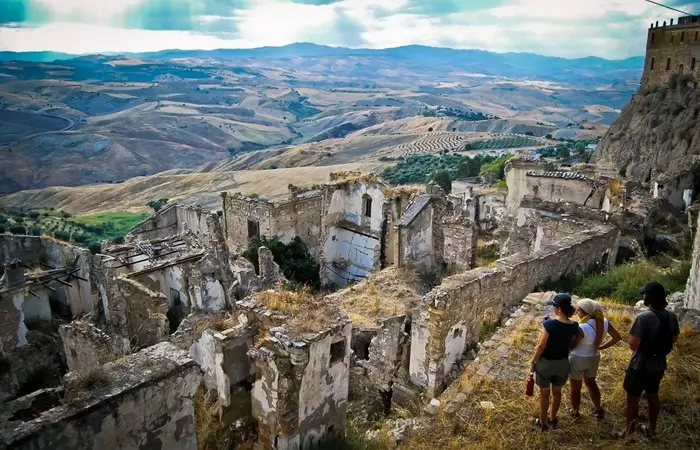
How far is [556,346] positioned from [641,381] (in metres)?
1.07

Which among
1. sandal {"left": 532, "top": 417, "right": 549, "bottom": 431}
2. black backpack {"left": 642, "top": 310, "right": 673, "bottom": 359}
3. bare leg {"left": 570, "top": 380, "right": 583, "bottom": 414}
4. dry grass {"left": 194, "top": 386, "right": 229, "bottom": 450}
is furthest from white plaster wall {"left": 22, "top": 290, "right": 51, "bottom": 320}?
black backpack {"left": 642, "top": 310, "right": 673, "bottom": 359}

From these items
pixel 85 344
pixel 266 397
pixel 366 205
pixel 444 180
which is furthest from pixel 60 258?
pixel 444 180

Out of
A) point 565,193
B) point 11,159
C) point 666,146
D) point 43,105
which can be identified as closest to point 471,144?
point 666,146

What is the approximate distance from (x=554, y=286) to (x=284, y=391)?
9793mm

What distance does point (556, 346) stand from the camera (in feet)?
20.1

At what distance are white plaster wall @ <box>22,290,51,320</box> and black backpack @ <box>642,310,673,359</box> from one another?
64.2ft

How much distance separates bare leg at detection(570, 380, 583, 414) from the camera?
6.73 meters

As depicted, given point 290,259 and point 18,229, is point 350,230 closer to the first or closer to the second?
point 290,259

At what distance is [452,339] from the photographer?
1108 cm

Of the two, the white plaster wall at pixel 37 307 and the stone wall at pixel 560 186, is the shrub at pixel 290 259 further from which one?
the stone wall at pixel 560 186

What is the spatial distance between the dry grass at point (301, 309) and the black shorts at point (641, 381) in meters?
4.13

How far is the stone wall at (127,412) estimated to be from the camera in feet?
16.6

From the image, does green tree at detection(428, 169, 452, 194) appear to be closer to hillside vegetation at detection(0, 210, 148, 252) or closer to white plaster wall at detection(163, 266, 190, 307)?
hillside vegetation at detection(0, 210, 148, 252)

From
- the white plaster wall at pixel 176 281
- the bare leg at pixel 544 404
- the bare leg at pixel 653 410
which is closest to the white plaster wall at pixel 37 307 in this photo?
the white plaster wall at pixel 176 281
